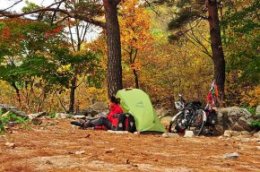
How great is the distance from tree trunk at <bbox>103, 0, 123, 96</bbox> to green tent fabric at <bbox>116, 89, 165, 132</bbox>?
2.26m

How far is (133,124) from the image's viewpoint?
831cm

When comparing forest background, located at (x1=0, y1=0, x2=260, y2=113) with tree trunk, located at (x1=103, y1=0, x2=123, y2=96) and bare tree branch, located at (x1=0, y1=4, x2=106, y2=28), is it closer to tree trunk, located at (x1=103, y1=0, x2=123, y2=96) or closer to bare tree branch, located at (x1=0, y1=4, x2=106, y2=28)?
bare tree branch, located at (x1=0, y1=4, x2=106, y2=28)

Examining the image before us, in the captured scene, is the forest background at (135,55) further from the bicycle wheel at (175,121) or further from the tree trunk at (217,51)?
the bicycle wheel at (175,121)

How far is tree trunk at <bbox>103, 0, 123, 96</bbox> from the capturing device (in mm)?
11609

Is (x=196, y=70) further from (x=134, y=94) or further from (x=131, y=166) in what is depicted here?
(x=131, y=166)

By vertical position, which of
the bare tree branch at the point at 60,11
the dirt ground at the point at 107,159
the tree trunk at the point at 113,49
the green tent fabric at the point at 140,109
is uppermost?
the bare tree branch at the point at 60,11

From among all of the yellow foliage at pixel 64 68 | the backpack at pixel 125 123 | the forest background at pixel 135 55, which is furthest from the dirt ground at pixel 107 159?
the yellow foliage at pixel 64 68

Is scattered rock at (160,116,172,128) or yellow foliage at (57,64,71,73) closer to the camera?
scattered rock at (160,116,172,128)

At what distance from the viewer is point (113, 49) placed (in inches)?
461

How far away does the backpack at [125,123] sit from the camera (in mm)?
8142

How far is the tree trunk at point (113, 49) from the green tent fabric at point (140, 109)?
2.26 meters

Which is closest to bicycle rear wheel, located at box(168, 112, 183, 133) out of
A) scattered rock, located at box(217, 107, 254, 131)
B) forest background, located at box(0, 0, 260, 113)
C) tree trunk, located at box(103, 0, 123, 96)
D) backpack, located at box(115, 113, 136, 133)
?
scattered rock, located at box(217, 107, 254, 131)

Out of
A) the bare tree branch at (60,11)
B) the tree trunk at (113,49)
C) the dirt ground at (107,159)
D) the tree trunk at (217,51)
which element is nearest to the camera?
the dirt ground at (107,159)

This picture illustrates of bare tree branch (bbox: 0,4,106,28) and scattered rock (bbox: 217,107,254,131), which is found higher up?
bare tree branch (bbox: 0,4,106,28)
